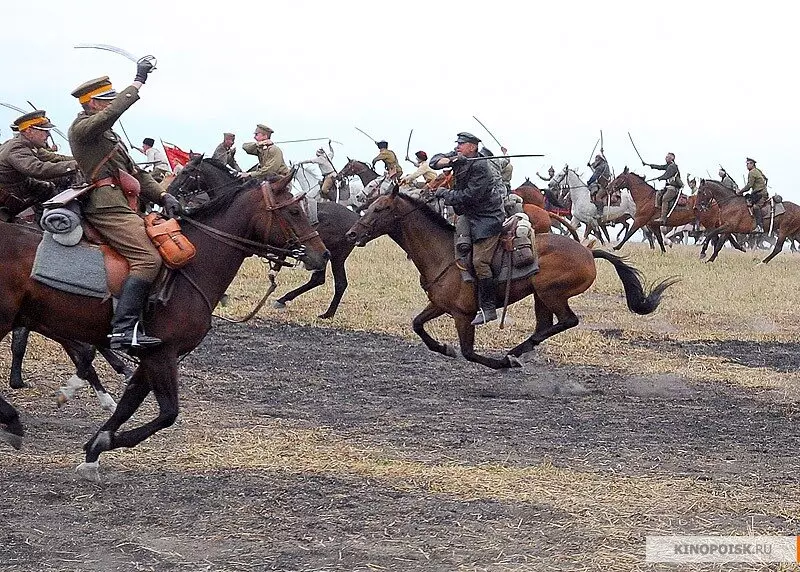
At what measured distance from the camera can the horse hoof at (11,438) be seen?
7637mm

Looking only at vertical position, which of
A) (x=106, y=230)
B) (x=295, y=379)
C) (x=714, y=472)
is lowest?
(x=295, y=379)

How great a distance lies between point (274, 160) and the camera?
653 inches

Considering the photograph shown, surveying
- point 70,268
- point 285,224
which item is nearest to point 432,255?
point 285,224

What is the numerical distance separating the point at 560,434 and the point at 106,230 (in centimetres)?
410

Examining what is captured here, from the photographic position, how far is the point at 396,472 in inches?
308

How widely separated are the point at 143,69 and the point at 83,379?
3.47 meters

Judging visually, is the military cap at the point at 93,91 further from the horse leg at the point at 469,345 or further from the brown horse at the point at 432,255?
the horse leg at the point at 469,345

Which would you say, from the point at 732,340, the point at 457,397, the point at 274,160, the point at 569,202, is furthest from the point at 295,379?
the point at 569,202

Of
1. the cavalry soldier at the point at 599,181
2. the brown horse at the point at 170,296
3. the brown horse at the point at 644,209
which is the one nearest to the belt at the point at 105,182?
the brown horse at the point at 170,296

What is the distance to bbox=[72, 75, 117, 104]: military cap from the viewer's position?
291 inches

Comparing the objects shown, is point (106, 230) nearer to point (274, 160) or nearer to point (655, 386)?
point (655, 386)

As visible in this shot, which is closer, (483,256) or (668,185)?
(483,256)

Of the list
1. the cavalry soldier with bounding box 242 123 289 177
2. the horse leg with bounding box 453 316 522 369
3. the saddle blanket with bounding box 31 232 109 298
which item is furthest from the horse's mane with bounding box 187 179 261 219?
the cavalry soldier with bounding box 242 123 289 177

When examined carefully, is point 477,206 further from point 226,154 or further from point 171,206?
point 226,154
